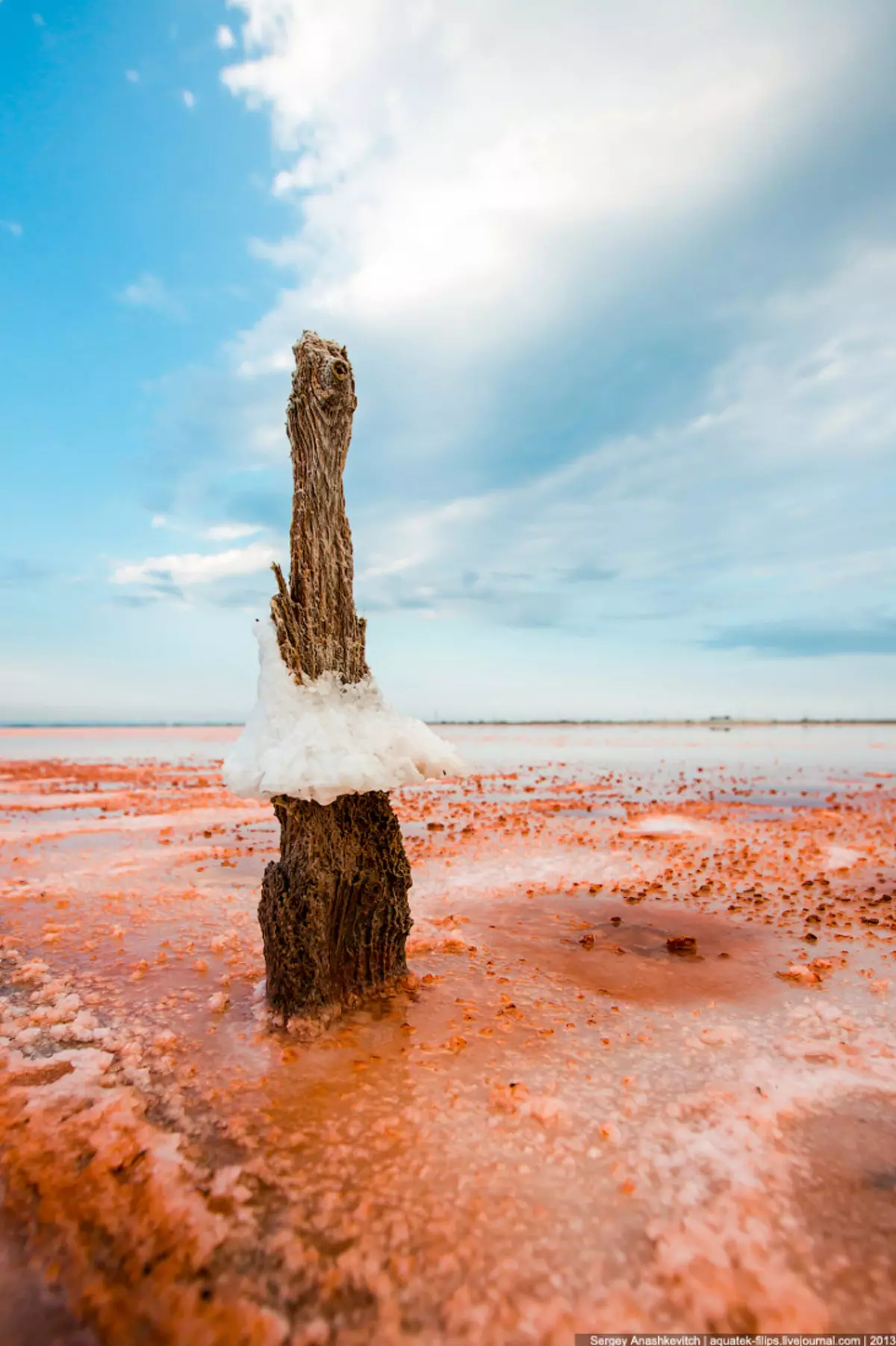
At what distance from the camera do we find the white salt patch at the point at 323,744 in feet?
16.7

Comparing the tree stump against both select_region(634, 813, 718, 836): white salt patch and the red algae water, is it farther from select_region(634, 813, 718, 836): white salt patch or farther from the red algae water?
select_region(634, 813, 718, 836): white salt patch

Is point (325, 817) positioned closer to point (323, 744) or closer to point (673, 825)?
point (323, 744)

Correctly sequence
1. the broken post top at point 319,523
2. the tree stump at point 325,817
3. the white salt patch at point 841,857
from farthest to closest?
the white salt patch at point 841,857 < the broken post top at point 319,523 < the tree stump at point 325,817

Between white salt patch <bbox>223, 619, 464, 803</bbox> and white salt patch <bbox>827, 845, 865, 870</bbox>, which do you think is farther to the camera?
white salt patch <bbox>827, 845, 865, 870</bbox>

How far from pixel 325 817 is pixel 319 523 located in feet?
8.62

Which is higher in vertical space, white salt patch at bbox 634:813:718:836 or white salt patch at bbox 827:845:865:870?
white salt patch at bbox 634:813:718:836

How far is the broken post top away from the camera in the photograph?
585 cm

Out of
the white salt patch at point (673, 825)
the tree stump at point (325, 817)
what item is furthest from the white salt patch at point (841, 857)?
the tree stump at point (325, 817)

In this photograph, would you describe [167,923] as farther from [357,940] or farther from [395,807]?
[395,807]

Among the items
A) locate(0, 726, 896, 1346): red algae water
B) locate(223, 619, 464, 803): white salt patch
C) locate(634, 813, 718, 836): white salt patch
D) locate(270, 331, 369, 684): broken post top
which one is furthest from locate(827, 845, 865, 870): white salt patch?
locate(270, 331, 369, 684): broken post top

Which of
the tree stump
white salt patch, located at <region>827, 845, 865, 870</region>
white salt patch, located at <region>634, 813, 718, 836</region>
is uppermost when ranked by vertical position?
the tree stump

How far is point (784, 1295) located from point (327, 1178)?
2258 mm

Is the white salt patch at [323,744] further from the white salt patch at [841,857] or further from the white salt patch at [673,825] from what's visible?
the white salt patch at [673,825]

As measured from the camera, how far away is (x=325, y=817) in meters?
5.68
